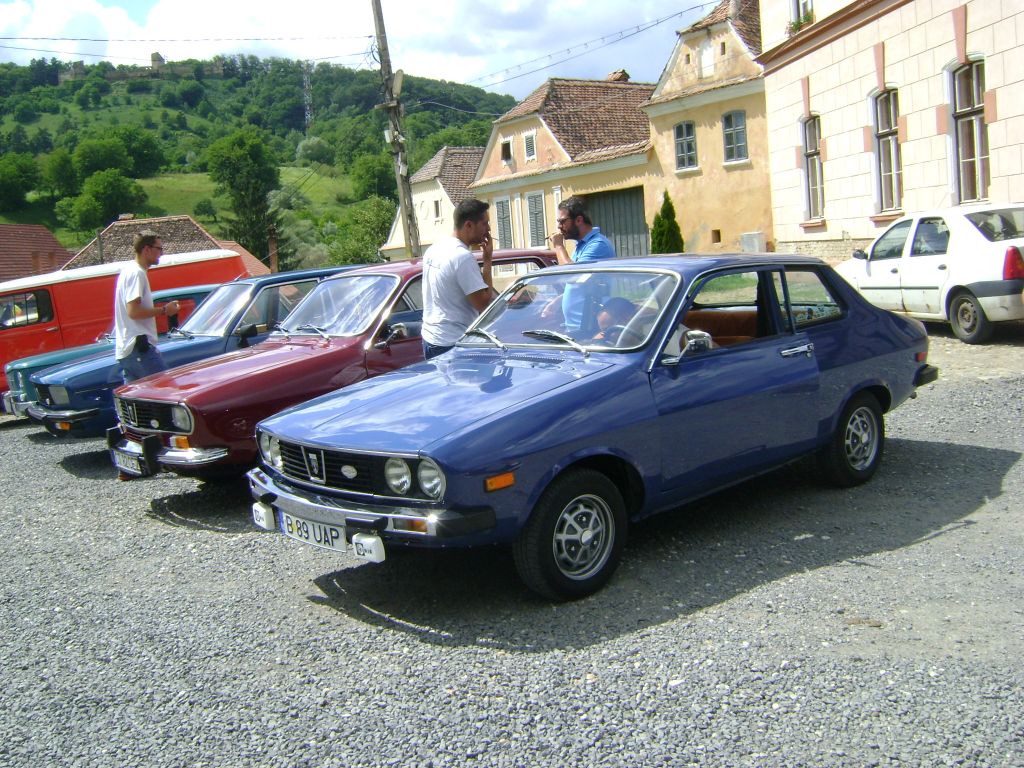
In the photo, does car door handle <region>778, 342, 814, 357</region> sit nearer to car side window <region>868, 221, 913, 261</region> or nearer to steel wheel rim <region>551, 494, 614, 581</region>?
steel wheel rim <region>551, 494, 614, 581</region>

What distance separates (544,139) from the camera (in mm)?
39844

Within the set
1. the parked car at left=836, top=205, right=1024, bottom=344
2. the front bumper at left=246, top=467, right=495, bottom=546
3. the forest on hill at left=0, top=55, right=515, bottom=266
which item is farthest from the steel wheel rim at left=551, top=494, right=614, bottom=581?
the forest on hill at left=0, top=55, right=515, bottom=266

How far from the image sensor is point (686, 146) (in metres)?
30.4

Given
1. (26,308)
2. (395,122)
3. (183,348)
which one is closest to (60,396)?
(183,348)

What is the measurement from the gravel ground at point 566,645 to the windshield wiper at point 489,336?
123 centimetres

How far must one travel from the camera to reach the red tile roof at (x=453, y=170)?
186 feet

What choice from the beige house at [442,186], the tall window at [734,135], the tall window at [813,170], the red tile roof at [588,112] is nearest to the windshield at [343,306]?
the tall window at [813,170]

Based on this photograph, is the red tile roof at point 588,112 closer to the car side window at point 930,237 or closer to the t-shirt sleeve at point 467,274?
the car side window at point 930,237

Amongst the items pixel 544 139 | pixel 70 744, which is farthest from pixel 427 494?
pixel 544 139

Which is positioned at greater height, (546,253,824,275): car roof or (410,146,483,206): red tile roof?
(410,146,483,206): red tile roof

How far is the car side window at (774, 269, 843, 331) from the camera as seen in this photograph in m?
6.01

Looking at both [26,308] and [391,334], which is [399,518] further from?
[26,308]

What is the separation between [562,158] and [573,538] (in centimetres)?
3523

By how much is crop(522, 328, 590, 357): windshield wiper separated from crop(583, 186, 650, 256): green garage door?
27.3m
